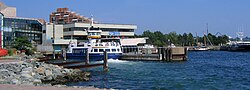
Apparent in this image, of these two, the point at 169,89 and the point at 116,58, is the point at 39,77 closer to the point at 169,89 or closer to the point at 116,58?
the point at 169,89

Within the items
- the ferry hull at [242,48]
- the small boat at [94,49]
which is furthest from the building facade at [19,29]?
the ferry hull at [242,48]

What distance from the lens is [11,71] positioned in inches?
1302

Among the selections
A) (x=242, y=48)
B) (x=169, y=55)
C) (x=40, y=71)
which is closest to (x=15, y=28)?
(x=169, y=55)

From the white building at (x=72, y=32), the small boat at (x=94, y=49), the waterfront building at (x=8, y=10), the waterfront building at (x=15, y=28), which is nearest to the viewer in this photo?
the small boat at (x=94, y=49)

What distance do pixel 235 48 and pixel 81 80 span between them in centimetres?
14801

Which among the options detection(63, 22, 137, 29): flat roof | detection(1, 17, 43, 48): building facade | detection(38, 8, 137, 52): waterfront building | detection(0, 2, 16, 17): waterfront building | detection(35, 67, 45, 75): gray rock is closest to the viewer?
detection(35, 67, 45, 75): gray rock

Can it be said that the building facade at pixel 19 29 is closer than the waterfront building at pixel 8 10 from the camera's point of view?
Yes

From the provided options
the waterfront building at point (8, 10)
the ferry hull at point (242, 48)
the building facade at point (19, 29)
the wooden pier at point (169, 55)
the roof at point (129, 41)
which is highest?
the waterfront building at point (8, 10)

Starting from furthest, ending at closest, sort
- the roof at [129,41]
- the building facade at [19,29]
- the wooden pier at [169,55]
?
the roof at [129,41], the building facade at [19,29], the wooden pier at [169,55]

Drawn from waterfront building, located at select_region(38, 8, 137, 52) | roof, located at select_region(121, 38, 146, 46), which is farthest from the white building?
roof, located at select_region(121, 38, 146, 46)

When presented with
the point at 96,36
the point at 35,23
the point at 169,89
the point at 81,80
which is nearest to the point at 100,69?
the point at 81,80

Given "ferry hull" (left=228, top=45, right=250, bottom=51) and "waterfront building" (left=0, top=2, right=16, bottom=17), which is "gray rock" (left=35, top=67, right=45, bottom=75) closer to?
"waterfront building" (left=0, top=2, right=16, bottom=17)

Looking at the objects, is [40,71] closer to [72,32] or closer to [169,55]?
[169,55]

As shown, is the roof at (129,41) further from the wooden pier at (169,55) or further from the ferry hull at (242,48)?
the ferry hull at (242,48)
